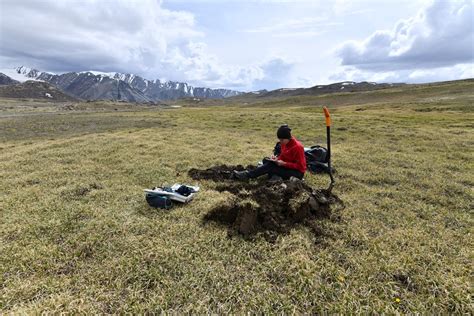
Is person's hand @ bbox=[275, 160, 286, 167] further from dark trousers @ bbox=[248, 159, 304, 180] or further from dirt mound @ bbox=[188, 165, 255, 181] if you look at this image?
dirt mound @ bbox=[188, 165, 255, 181]

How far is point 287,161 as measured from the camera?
26.6 feet

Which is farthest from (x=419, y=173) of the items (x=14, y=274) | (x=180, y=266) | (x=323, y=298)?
(x=14, y=274)

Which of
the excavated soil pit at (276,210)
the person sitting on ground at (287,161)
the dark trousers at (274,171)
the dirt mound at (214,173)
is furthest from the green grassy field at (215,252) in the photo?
the person sitting on ground at (287,161)

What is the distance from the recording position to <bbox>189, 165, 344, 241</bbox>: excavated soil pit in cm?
572

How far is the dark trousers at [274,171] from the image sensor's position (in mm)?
8062

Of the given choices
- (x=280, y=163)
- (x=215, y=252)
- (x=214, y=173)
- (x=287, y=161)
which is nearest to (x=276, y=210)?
(x=215, y=252)

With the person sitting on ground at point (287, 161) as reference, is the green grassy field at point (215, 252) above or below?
below

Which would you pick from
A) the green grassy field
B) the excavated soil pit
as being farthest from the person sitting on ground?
the green grassy field

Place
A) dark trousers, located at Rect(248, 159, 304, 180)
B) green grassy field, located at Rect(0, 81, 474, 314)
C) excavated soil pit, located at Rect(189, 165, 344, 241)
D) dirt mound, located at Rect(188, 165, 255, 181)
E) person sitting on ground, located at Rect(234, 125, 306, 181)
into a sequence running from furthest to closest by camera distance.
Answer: dirt mound, located at Rect(188, 165, 255, 181) < dark trousers, located at Rect(248, 159, 304, 180) < person sitting on ground, located at Rect(234, 125, 306, 181) < excavated soil pit, located at Rect(189, 165, 344, 241) < green grassy field, located at Rect(0, 81, 474, 314)

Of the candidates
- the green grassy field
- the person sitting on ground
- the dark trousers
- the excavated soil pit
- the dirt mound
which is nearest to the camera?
the green grassy field

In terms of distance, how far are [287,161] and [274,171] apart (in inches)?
21.1

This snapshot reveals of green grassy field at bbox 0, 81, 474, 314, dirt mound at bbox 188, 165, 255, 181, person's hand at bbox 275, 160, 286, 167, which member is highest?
person's hand at bbox 275, 160, 286, 167

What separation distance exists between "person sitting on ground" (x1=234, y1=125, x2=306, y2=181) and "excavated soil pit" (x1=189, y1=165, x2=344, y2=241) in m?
0.60

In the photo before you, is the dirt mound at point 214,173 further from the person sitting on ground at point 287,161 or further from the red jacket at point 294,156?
the red jacket at point 294,156
